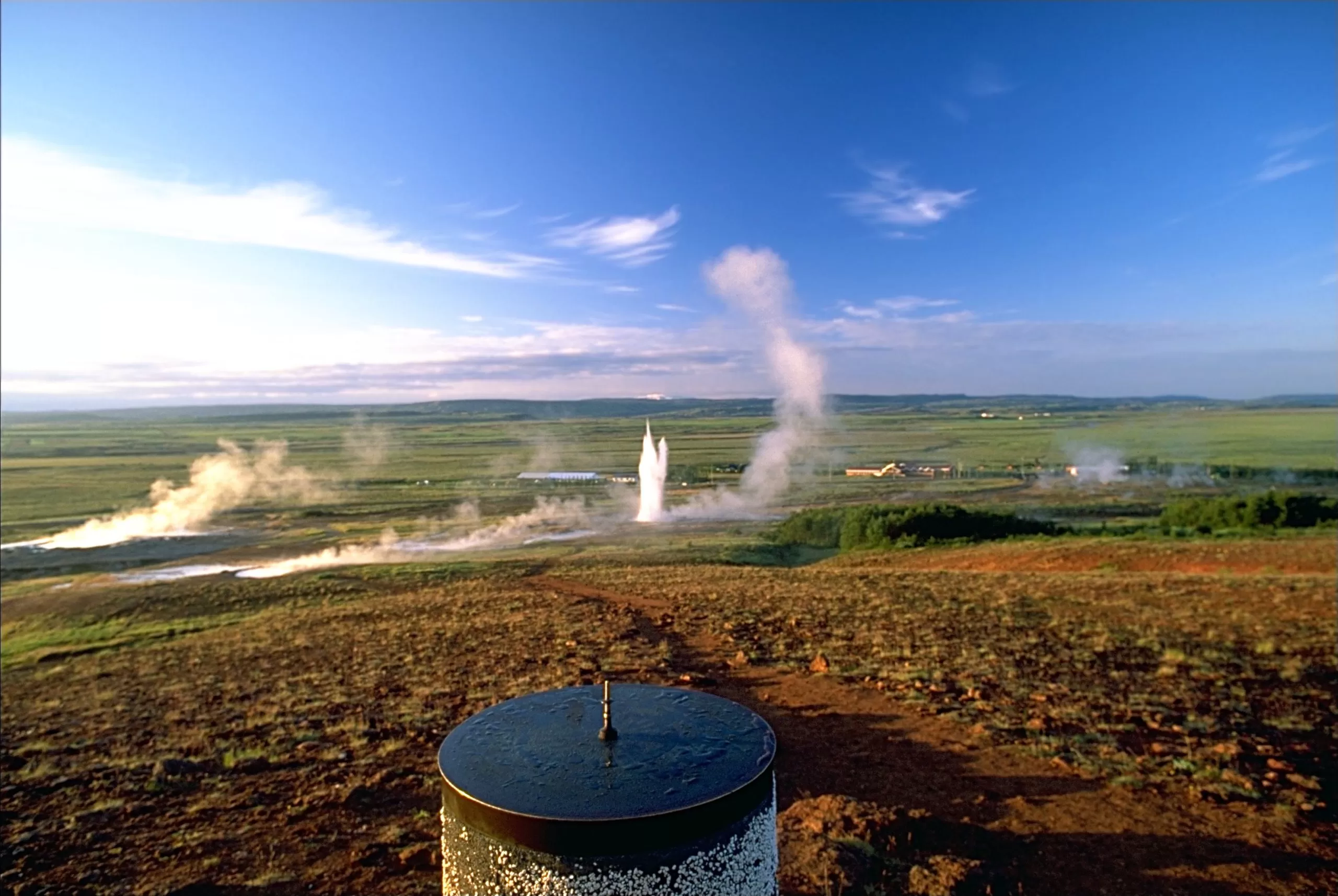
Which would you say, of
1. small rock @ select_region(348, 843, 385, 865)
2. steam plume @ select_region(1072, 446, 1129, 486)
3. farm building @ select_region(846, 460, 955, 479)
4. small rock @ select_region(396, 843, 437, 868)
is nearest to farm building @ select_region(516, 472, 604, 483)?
farm building @ select_region(846, 460, 955, 479)

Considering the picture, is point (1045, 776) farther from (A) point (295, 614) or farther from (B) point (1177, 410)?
(B) point (1177, 410)

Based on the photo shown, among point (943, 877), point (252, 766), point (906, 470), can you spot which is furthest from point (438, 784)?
point (906, 470)

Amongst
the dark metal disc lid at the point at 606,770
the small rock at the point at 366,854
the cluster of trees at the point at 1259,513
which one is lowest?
the cluster of trees at the point at 1259,513

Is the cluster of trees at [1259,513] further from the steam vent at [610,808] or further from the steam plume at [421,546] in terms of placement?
the steam vent at [610,808]

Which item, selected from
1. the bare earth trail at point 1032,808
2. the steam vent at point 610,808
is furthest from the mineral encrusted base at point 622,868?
the bare earth trail at point 1032,808

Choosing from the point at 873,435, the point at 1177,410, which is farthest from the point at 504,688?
the point at 1177,410

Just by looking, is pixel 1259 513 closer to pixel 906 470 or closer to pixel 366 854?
pixel 366 854
